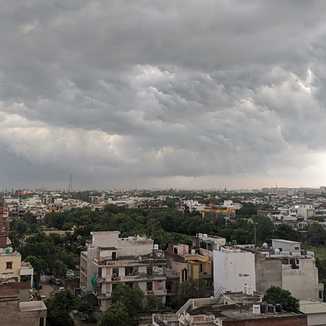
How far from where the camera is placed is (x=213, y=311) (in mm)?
18156

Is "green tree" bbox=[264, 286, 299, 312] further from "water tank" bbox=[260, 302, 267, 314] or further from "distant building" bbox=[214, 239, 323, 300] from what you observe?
"distant building" bbox=[214, 239, 323, 300]

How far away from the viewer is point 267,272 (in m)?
27.2

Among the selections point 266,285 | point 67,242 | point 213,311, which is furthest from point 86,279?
point 67,242

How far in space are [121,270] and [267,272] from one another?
327 inches

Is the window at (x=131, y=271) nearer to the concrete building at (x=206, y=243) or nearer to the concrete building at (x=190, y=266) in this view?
the concrete building at (x=190, y=266)

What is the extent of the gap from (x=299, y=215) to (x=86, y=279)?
61.5 m

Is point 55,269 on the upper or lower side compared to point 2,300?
lower

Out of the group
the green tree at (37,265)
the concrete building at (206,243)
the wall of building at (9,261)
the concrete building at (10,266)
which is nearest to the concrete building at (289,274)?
the concrete building at (206,243)

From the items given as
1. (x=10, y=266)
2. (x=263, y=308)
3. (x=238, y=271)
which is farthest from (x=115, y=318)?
(x=10, y=266)

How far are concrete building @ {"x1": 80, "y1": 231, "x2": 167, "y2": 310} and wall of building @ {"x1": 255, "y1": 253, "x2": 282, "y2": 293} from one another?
5.35m

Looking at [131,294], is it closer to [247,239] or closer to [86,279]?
[86,279]

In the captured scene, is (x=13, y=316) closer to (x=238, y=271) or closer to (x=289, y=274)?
(x=238, y=271)

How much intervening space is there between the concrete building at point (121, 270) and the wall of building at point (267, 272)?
211 inches

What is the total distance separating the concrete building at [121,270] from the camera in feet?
87.7
